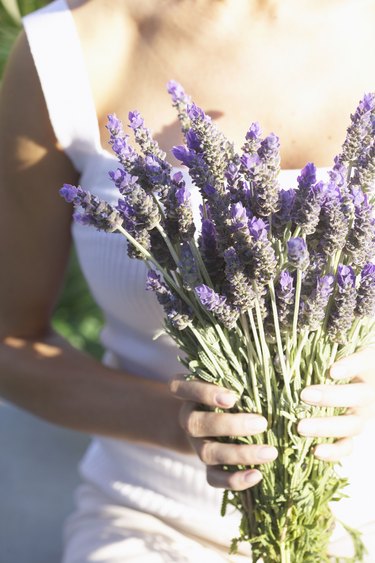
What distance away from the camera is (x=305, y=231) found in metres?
1.03

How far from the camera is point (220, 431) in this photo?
4.09 ft

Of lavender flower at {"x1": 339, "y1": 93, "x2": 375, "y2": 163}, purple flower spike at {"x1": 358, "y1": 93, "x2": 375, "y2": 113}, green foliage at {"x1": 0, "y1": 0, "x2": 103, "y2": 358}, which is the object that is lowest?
lavender flower at {"x1": 339, "y1": 93, "x2": 375, "y2": 163}

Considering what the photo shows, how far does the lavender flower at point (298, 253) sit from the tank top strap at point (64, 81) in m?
0.80

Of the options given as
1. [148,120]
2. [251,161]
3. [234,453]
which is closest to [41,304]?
[148,120]

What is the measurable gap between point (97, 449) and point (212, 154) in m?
1.12

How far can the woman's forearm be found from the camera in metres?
1.70

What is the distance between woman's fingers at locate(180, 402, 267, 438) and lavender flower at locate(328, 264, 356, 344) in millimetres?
167

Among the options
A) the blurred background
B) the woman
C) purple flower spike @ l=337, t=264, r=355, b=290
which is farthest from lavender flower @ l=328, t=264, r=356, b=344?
the blurred background

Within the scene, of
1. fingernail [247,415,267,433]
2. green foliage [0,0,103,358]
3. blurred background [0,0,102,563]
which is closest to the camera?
fingernail [247,415,267,433]

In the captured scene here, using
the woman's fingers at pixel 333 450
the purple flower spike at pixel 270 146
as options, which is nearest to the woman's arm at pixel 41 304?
the woman's fingers at pixel 333 450

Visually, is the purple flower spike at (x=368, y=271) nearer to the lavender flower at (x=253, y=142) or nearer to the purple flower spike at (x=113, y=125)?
the lavender flower at (x=253, y=142)

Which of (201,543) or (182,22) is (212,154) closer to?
(182,22)

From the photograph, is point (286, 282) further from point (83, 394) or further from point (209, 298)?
point (83, 394)

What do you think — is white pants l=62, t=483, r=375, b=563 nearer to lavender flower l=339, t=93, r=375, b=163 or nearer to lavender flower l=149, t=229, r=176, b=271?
lavender flower l=149, t=229, r=176, b=271
